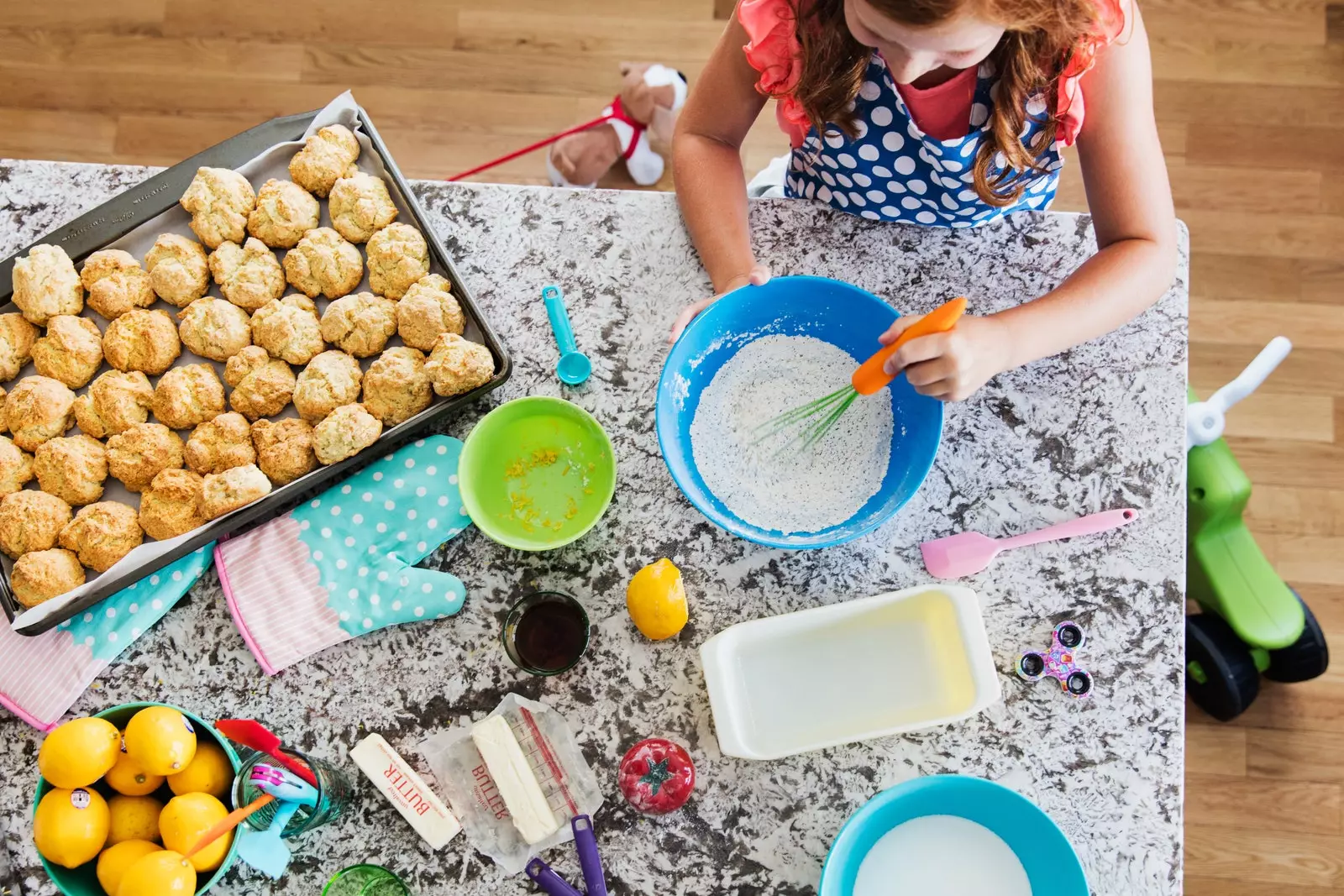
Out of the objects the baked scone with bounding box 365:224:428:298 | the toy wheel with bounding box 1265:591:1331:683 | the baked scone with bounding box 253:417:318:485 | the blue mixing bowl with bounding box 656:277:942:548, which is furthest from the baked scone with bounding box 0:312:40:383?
the toy wheel with bounding box 1265:591:1331:683

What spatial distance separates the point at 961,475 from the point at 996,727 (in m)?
0.29

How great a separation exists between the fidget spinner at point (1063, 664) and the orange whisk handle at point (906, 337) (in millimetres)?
365

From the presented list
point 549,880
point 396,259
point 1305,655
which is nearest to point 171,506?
point 396,259

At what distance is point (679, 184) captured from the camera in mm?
1193

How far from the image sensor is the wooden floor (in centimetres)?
182

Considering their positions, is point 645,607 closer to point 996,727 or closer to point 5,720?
point 996,727

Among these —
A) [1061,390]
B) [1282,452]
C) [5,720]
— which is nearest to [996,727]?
[1061,390]

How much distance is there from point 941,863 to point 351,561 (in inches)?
29.7

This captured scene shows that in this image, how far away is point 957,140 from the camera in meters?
1.08

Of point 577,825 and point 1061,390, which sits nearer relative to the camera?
point 577,825

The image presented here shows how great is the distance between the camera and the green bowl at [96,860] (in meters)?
0.93

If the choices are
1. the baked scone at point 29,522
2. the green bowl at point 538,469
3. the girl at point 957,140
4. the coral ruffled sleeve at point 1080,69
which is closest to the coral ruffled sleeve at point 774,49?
the girl at point 957,140

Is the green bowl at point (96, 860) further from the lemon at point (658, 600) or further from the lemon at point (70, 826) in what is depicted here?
the lemon at point (658, 600)

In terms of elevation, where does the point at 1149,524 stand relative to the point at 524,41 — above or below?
below
